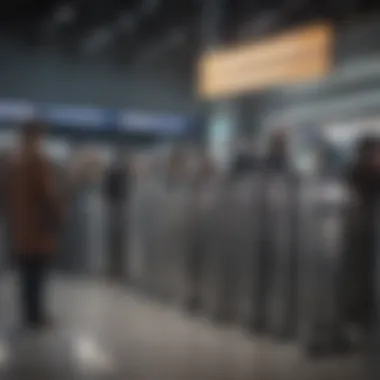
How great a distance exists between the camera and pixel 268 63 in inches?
288

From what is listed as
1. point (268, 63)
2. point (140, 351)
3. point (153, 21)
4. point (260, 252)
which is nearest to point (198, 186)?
point (260, 252)

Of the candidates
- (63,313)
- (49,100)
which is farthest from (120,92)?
(63,313)

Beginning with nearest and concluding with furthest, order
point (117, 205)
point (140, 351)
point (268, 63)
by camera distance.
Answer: point (140, 351) → point (268, 63) → point (117, 205)

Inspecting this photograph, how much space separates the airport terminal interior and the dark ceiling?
0.03 m

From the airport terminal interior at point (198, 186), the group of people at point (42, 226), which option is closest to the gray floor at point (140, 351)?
the airport terminal interior at point (198, 186)

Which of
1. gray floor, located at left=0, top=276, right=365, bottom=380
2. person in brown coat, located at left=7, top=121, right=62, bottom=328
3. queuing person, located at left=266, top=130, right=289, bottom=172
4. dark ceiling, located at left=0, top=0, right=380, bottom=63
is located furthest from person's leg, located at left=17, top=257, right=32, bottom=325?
dark ceiling, located at left=0, top=0, right=380, bottom=63

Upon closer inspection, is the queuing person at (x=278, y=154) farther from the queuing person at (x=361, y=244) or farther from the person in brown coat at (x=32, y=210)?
the person in brown coat at (x=32, y=210)

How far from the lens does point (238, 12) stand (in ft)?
31.6

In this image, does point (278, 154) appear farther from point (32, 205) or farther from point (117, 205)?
point (117, 205)

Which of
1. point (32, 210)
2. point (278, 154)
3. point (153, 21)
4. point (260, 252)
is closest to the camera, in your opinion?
point (32, 210)

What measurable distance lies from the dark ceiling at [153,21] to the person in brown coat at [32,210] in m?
2.73

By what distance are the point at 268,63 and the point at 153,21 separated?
2.09 metres

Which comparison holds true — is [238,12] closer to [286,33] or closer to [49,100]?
[286,33]

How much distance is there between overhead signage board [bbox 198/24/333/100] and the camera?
22.8 ft
